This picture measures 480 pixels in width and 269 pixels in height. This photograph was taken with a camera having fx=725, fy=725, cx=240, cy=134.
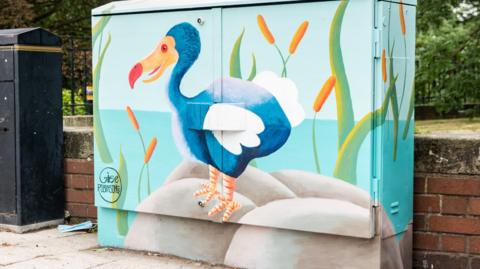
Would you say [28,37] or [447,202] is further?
[28,37]

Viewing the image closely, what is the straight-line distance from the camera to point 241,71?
5223mm

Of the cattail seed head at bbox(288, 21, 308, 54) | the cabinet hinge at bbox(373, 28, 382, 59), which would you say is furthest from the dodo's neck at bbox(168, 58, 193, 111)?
the cabinet hinge at bbox(373, 28, 382, 59)

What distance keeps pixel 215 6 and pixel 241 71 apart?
0.53m

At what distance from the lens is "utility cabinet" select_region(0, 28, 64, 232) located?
6680 millimetres

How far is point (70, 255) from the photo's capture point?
596cm

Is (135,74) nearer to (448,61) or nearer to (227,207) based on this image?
(227,207)

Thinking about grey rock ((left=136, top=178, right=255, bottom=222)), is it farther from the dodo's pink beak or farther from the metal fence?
the metal fence

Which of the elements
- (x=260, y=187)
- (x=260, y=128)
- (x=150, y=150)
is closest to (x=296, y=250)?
(x=260, y=187)

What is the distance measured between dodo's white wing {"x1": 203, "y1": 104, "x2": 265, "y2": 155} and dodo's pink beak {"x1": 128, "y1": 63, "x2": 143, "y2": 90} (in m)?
0.80

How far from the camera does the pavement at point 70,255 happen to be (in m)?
5.64

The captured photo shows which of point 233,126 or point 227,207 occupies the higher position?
point 233,126

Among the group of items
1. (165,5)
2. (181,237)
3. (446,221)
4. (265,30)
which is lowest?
(181,237)

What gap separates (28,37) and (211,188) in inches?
99.9

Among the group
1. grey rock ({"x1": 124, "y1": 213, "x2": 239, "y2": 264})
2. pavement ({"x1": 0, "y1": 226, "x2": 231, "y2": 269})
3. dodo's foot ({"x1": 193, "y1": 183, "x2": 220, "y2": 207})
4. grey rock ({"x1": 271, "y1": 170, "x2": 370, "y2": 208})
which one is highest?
grey rock ({"x1": 271, "y1": 170, "x2": 370, "y2": 208})
